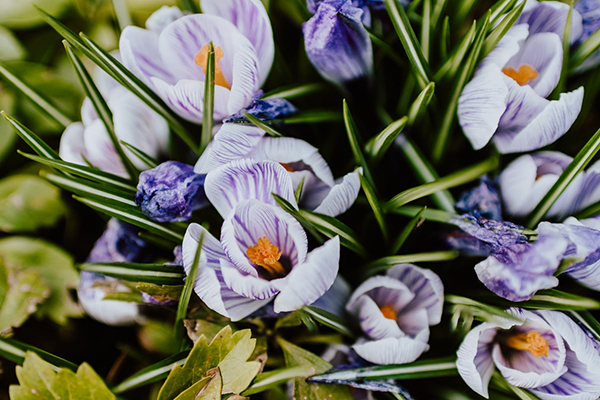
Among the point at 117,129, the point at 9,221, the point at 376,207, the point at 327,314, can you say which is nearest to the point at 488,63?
the point at 376,207

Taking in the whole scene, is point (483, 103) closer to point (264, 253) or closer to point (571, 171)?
point (571, 171)

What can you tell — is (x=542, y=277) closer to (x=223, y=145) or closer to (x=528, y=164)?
(x=528, y=164)

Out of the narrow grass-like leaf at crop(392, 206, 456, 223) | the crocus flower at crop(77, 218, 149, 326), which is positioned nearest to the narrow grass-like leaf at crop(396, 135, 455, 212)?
the narrow grass-like leaf at crop(392, 206, 456, 223)

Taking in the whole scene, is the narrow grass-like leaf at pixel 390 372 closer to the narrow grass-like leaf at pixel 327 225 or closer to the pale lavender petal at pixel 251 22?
the narrow grass-like leaf at pixel 327 225

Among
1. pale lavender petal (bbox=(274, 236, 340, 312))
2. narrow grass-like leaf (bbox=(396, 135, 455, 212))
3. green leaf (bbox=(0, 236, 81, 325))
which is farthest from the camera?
green leaf (bbox=(0, 236, 81, 325))

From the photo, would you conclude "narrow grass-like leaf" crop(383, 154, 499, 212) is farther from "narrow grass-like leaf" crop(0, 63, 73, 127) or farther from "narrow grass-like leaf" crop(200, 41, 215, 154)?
"narrow grass-like leaf" crop(0, 63, 73, 127)

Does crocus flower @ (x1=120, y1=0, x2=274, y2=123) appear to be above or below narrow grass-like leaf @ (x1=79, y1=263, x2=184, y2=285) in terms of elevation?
above

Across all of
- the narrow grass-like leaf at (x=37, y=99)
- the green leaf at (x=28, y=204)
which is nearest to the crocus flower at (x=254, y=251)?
the narrow grass-like leaf at (x=37, y=99)
